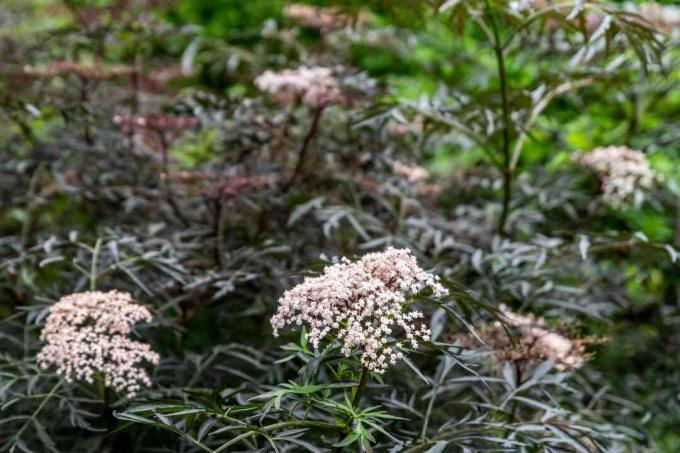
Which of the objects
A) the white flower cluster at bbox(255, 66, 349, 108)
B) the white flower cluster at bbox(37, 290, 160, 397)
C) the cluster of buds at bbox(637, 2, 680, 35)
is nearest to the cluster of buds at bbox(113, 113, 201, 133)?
the white flower cluster at bbox(255, 66, 349, 108)

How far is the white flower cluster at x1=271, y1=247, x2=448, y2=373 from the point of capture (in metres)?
1.01

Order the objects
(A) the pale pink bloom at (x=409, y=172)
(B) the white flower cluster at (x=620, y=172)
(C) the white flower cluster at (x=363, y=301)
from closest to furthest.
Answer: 1. (C) the white flower cluster at (x=363, y=301)
2. (B) the white flower cluster at (x=620, y=172)
3. (A) the pale pink bloom at (x=409, y=172)

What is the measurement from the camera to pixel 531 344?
57.2 inches

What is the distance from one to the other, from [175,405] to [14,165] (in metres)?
1.58

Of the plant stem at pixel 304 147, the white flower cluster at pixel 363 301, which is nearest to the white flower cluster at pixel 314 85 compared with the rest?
the plant stem at pixel 304 147

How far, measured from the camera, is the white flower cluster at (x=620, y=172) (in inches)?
82.4

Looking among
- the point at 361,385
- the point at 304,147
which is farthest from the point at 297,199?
the point at 361,385

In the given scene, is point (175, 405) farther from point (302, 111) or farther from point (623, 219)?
point (623, 219)

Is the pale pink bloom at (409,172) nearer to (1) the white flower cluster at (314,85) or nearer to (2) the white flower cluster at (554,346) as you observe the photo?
(1) the white flower cluster at (314,85)

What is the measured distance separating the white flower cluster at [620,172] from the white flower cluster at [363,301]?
128 cm

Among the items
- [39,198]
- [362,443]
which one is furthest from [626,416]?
[39,198]

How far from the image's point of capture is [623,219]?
255 cm

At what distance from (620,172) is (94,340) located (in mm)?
1651

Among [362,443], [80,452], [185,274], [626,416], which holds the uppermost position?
[362,443]
